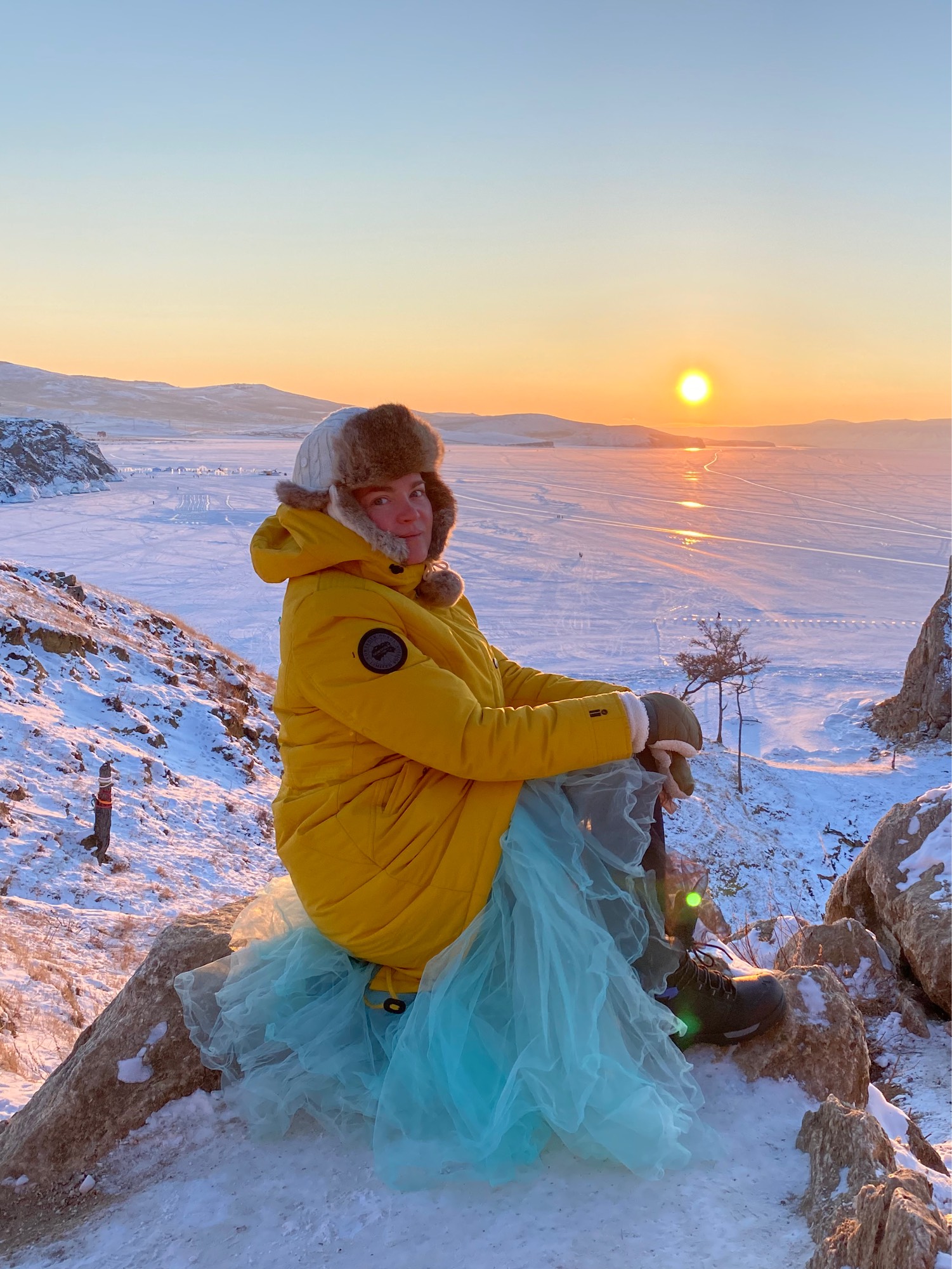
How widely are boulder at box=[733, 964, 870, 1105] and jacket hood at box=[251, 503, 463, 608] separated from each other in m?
1.61

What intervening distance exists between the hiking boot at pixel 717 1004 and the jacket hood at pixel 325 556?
1.28 metres

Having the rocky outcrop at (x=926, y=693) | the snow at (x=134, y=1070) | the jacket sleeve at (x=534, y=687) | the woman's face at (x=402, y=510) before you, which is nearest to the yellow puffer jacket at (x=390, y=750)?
the woman's face at (x=402, y=510)

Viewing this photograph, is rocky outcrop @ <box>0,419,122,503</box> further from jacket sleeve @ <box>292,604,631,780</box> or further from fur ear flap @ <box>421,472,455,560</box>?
jacket sleeve @ <box>292,604,631,780</box>

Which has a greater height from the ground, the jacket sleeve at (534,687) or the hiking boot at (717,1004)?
the jacket sleeve at (534,687)

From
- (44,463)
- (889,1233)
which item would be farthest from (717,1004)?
(44,463)

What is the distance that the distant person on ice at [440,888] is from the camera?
2.23 meters

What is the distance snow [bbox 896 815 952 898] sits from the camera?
4.82m

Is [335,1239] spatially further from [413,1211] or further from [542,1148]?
[542,1148]

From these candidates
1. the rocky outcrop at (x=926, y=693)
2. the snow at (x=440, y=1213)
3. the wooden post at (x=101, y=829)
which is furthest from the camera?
the rocky outcrop at (x=926, y=693)

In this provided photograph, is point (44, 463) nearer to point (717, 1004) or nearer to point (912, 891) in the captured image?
point (912, 891)

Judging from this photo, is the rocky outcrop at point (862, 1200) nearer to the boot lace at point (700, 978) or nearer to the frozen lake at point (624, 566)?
the boot lace at point (700, 978)

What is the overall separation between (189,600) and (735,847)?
19.3m

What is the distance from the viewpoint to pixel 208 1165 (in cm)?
241

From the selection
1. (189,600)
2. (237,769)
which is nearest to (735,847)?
(237,769)
